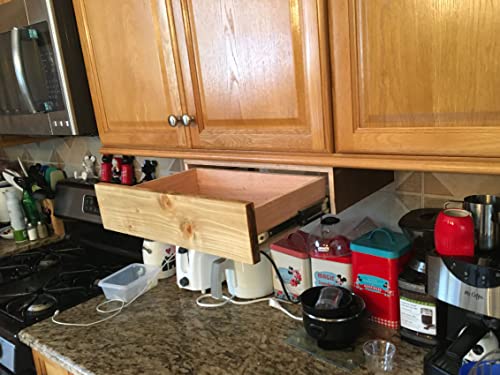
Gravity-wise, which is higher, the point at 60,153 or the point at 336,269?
the point at 60,153

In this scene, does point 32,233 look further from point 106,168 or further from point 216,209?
point 216,209

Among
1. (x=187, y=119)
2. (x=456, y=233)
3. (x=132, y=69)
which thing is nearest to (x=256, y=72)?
(x=187, y=119)

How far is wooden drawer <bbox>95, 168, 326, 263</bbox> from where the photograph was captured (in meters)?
0.87

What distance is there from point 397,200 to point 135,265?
1002 millimetres

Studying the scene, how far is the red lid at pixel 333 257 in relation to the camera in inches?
48.0

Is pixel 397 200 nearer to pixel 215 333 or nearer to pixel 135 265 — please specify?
pixel 215 333

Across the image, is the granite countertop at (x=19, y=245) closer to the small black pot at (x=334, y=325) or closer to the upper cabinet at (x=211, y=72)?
the upper cabinet at (x=211, y=72)

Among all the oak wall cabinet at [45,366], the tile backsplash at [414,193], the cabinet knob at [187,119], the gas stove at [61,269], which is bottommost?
the oak wall cabinet at [45,366]

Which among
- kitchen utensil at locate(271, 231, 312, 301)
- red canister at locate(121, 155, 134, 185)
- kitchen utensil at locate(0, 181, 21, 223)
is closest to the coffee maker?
kitchen utensil at locate(271, 231, 312, 301)

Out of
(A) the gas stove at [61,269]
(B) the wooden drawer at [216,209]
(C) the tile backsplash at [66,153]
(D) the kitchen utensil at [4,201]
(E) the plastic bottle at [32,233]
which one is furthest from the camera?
(D) the kitchen utensil at [4,201]

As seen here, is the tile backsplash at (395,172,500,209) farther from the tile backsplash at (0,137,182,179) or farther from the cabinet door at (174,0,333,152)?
the tile backsplash at (0,137,182,179)

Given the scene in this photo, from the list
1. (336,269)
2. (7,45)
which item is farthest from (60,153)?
(336,269)

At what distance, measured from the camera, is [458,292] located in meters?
0.85

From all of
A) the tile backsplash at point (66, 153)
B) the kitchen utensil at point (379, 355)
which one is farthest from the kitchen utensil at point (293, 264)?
the tile backsplash at point (66, 153)
